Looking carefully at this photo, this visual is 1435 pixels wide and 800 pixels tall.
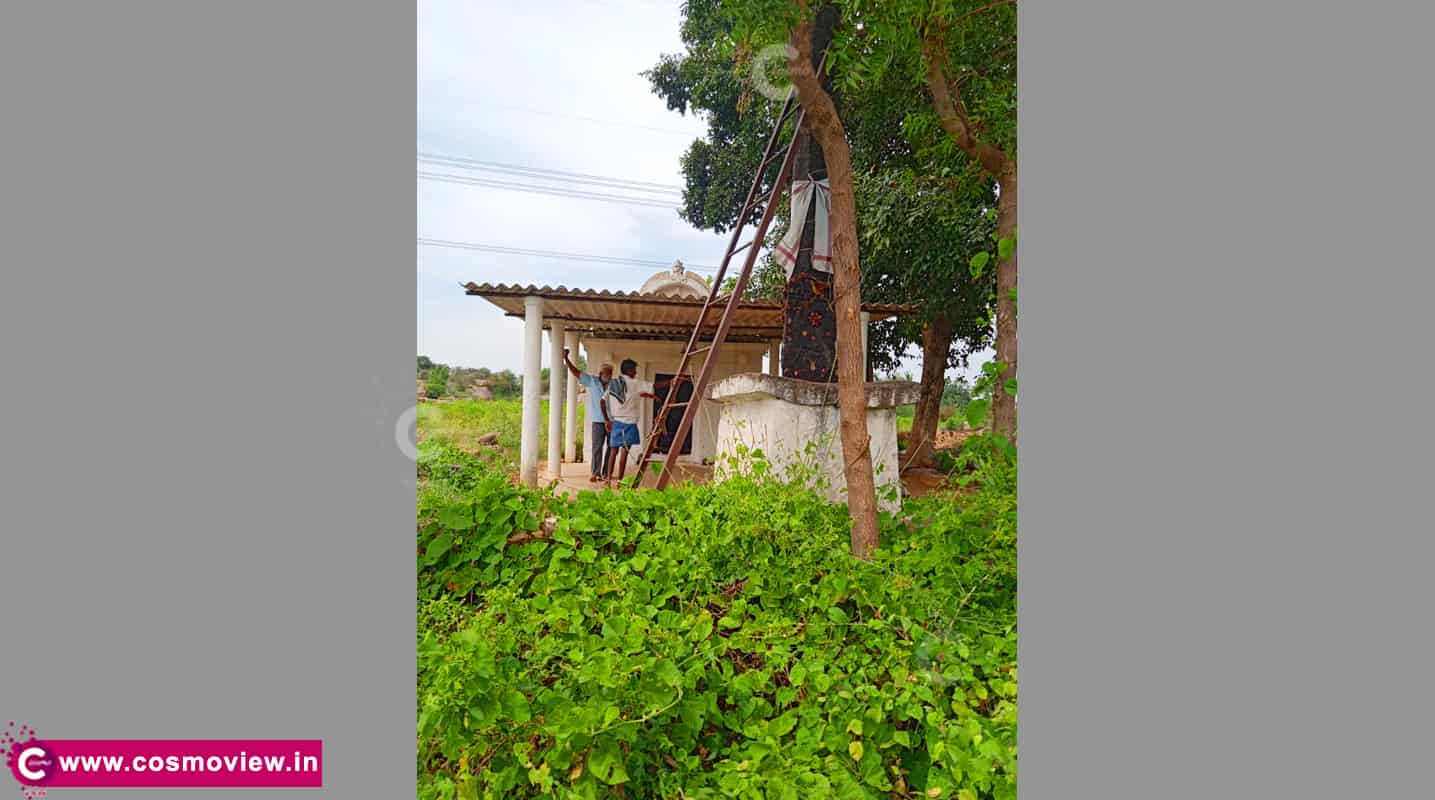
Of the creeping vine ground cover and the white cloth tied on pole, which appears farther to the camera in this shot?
the white cloth tied on pole

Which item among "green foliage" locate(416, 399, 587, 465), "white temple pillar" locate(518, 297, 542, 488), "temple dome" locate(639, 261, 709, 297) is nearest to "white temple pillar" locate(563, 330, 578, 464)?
"temple dome" locate(639, 261, 709, 297)

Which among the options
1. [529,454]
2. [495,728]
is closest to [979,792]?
[495,728]

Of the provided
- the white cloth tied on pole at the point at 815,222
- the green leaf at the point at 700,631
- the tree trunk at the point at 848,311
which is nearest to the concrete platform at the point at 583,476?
the white cloth tied on pole at the point at 815,222

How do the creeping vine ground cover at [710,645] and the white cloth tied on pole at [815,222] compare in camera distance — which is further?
the white cloth tied on pole at [815,222]

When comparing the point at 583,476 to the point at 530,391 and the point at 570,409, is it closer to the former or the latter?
the point at 570,409

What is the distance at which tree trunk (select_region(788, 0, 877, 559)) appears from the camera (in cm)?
239

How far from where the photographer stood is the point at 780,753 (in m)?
1.56

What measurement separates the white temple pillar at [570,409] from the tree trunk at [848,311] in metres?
5.70

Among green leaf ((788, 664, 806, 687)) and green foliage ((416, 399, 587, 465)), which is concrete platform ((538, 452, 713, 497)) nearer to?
green foliage ((416, 399, 587, 465))

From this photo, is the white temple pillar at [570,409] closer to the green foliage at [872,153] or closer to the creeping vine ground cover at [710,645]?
the green foliage at [872,153]

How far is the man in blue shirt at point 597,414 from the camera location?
5.48 metres

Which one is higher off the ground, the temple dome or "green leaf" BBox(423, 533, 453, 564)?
the temple dome

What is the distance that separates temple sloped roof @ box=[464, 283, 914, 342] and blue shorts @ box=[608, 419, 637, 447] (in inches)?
45.0

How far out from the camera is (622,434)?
5.53 m
